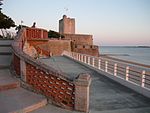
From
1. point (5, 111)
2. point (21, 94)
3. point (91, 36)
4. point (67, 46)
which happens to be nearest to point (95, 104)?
point (21, 94)

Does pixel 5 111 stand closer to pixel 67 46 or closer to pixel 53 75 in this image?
pixel 53 75

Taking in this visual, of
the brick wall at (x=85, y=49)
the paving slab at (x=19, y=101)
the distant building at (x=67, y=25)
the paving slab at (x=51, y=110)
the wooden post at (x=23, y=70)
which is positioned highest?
the distant building at (x=67, y=25)

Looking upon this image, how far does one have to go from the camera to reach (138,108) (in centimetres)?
697

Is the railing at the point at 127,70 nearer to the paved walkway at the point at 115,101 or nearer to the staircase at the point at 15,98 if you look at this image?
the paved walkway at the point at 115,101

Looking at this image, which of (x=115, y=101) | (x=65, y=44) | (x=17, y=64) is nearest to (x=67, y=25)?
(x=65, y=44)

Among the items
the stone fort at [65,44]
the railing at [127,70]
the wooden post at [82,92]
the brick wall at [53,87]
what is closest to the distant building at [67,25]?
the stone fort at [65,44]

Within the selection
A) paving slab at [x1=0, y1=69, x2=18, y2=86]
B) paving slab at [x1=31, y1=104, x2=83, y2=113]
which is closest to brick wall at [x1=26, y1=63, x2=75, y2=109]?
paving slab at [x1=31, y1=104, x2=83, y2=113]

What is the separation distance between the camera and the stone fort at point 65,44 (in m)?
28.6

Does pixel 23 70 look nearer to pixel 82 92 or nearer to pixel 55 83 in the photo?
pixel 55 83

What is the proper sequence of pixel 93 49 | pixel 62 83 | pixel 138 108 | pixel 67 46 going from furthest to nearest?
pixel 93 49, pixel 67 46, pixel 138 108, pixel 62 83

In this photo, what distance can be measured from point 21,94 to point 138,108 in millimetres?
3158

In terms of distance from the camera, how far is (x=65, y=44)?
2048 inches

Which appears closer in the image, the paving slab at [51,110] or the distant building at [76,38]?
the paving slab at [51,110]

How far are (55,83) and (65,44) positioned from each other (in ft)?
150
